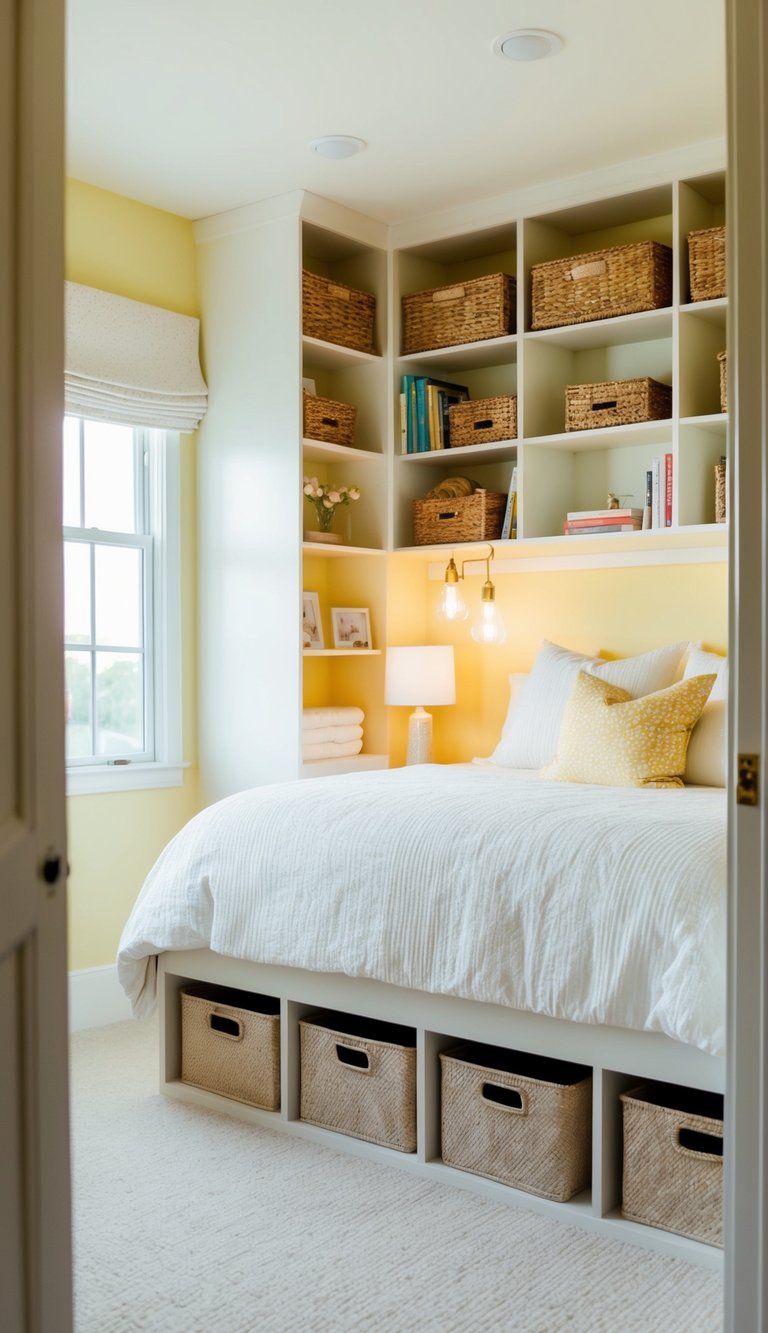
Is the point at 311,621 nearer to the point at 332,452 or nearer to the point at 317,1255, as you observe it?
the point at 332,452

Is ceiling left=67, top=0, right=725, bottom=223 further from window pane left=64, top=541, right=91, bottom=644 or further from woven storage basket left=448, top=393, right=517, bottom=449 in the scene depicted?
window pane left=64, top=541, right=91, bottom=644

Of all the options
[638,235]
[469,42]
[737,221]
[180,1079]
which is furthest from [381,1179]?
[638,235]

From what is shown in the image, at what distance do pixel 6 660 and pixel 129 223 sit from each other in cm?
323

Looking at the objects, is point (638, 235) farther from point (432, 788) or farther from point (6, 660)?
point (6, 660)

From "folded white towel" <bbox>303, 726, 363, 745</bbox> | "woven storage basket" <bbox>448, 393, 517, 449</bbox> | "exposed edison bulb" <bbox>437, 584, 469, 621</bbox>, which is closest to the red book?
"woven storage basket" <bbox>448, 393, 517, 449</bbox>

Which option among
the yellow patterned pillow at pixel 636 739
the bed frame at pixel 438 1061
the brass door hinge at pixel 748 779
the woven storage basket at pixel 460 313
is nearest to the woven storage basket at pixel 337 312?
the woven storage basket at pixel 460 313

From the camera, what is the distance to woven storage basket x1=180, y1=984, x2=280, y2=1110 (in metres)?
3.17

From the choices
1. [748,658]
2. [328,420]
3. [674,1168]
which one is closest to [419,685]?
[328,420]

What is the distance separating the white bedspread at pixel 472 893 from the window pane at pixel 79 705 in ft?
3.01

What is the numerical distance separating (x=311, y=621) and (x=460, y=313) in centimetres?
118

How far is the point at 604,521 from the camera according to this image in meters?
3.98

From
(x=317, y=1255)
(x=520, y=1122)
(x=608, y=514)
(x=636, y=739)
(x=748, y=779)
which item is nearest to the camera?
(x=748, y=779)

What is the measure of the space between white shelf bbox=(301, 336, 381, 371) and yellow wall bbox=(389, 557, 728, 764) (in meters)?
→ 0.77

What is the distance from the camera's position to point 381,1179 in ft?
9.28
